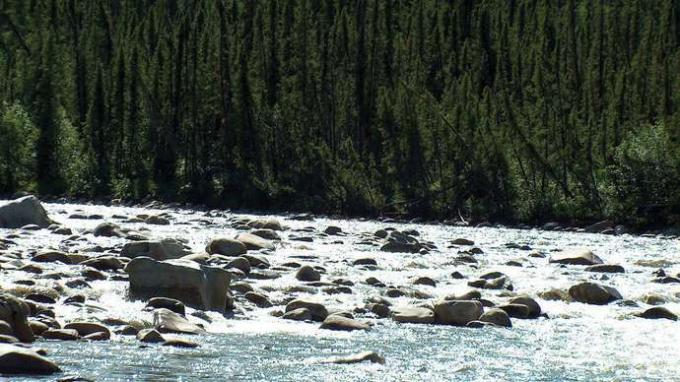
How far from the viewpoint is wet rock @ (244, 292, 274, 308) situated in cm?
1853

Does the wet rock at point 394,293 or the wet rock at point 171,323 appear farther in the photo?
the wet rock at point 394,293

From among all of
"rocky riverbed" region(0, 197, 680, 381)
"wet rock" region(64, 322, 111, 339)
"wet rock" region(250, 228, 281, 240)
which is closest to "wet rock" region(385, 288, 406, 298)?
"rocky riverbed" region(0, 197, 680, 381)

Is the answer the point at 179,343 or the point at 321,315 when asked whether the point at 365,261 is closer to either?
the point at 321,315

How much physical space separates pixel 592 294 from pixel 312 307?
19.4ft

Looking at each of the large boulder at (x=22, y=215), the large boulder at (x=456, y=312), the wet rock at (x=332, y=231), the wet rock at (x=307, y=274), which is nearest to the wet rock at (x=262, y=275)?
the wet rock at (x=307, y=274)

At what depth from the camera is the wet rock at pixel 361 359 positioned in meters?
14.0

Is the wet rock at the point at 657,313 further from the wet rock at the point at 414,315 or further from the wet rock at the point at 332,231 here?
the wet rock at the point at 332,231

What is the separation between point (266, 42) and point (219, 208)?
23.2 meters

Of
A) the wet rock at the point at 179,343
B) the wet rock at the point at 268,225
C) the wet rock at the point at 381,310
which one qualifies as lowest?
the wet rock at the point at 268,225

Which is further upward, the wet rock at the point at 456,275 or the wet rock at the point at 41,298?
the wet rock at the point at 41,298

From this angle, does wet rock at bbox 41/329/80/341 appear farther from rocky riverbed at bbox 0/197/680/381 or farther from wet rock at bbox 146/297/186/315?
wet rock at bbox 146/297/186/315

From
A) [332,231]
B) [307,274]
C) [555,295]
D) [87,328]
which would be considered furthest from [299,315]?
[332,231]

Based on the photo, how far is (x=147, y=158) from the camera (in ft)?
236

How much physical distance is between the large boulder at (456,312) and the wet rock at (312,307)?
71.5 inches
